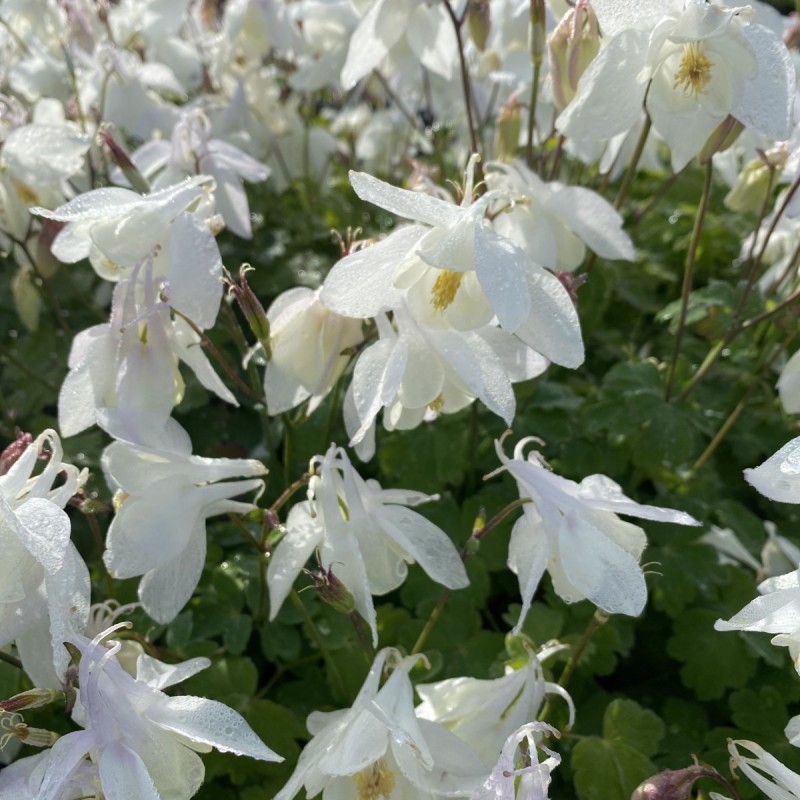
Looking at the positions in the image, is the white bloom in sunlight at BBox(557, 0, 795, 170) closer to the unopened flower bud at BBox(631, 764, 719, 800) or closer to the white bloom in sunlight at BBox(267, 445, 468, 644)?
the white bloom in sunlight at BBox(267, 445, 468, 644)

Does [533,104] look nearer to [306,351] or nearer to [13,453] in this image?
[306,351]

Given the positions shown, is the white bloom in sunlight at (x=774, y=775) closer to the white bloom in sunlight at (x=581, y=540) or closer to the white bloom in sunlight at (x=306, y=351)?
the white bloom in sunlight at (x=581, y=540)

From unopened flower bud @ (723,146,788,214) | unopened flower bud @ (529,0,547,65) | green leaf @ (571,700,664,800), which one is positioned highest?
unopened flower bud @ (529,0,547,65)

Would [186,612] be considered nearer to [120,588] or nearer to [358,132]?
[120,588]

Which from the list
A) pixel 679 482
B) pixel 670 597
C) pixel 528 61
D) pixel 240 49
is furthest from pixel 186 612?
pixel 240 49

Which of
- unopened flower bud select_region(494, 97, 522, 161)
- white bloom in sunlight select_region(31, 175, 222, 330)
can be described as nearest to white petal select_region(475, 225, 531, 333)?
white bloom in sunlight select_region(31, 175, 222, 330)

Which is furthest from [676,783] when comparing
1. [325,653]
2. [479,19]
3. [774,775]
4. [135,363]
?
[479,19]

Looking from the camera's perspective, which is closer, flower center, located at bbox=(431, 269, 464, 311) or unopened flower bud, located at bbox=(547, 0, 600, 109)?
flower center, located at bbox=(431, 269, 464, 311)
